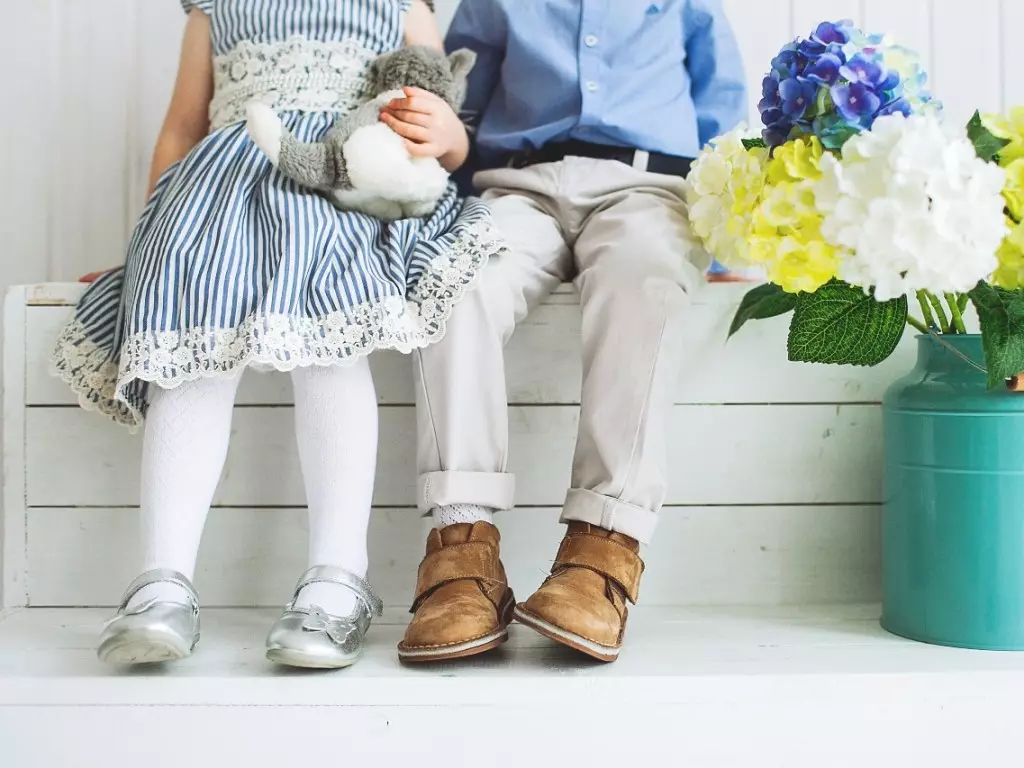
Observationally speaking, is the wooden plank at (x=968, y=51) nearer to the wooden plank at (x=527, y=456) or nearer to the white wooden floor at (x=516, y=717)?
the wooden plank at (x=527, y=456)

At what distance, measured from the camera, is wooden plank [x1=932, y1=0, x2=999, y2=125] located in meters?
1.39

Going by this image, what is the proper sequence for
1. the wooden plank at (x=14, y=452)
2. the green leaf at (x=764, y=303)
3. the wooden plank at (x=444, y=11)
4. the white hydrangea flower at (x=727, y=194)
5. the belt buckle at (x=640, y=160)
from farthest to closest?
the wooden plank at (x=444, y=11), the belt buckle at (x=640, y=160), the wooden plank at (x=14, y=452), the green leaf at (x=764, y=303), the white hydrangea flower at (x=727, y=194)

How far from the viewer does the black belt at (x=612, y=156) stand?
3.71 ft

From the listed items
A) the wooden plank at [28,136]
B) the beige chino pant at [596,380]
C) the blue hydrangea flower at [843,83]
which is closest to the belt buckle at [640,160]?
the beige chino pant at [596,380]

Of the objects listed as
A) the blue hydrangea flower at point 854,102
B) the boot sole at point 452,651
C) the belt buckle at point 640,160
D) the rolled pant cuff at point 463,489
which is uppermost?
the belt buckle at point 640,160

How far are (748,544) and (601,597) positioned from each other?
301 millimetres

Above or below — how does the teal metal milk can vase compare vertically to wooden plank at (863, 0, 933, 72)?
below

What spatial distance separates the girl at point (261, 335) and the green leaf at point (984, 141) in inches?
17.3

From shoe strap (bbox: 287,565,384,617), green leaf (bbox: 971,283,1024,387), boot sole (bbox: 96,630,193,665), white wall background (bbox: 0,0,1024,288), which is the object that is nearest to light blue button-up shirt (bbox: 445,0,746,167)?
white wall background (bbox: 0,0,1024,288)

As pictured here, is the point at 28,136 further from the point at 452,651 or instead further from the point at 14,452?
the point at 452,651

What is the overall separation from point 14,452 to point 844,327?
895 millimetres

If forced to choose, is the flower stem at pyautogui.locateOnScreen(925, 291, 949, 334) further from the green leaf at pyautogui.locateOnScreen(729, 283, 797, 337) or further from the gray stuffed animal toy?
the gray stuffed animal toy

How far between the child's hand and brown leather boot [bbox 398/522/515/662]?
1.32ft

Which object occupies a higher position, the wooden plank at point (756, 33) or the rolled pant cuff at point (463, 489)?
the wooden plank at point (756, 33)
